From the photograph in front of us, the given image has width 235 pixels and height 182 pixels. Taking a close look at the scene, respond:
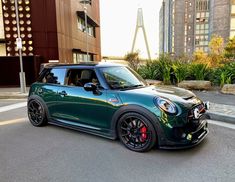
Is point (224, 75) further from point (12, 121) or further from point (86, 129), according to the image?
point (12, 121)

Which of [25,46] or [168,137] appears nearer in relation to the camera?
[168,137]

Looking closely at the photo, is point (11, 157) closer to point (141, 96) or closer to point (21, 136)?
point (21, 136)

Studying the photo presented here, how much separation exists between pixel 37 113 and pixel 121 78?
97.3 inches

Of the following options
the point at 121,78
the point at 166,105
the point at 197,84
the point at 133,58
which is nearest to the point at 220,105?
the point at 197,84

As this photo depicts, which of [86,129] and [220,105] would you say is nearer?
[86,129]

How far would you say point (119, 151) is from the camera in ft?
13.4

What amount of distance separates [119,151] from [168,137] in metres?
0.94

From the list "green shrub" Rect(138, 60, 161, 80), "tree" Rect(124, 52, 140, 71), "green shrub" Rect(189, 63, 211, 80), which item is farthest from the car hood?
"tree" Rect(124, 52, 140, 71)

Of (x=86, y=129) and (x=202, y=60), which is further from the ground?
(x=202, y=60)

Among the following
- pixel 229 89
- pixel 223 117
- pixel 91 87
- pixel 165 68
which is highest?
pixel 165 68

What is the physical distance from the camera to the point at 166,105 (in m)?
3.76

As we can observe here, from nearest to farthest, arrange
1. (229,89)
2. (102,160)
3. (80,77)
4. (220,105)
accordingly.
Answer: (102,160), (80,77), (220,105), (229,89)

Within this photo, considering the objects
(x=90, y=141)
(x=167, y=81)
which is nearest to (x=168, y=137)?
(x=90, y=141)

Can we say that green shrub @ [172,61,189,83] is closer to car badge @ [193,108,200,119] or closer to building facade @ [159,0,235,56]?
car badge @ [193,108,200,119]
